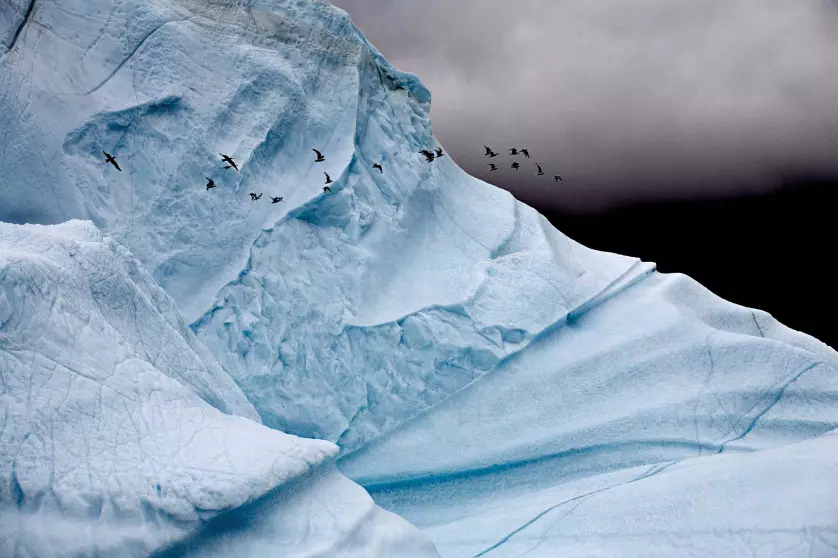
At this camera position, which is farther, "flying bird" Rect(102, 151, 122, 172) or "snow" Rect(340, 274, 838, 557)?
"flying bird" Rect(102, 151, 122, 172)

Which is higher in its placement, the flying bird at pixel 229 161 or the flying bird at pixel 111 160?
the flying bird at pixel 229 161

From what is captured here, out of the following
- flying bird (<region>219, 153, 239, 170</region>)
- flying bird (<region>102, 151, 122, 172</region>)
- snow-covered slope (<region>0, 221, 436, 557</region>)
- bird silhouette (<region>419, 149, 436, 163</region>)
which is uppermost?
bird silhouette (<region>419, 149, 436, 163</region>)

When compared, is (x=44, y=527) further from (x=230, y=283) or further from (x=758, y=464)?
(x=758, y=464)

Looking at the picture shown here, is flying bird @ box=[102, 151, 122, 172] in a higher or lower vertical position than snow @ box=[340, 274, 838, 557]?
higher

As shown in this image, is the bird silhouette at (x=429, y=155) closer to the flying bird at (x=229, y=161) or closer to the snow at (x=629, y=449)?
the flying bird at (x=229, y=161)

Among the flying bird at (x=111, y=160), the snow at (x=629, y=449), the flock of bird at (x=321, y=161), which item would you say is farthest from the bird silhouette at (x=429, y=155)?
the flying bird at (x=111, y=160)

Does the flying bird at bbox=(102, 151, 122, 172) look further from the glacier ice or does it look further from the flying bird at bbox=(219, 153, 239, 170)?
the flying bird at bbox=(219, 153, 239, 170)

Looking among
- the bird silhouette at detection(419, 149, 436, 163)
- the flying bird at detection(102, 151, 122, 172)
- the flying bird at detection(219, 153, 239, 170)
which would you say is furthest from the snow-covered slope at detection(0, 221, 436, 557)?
the bird silhouette at detection(419, 149, 436, 163)
